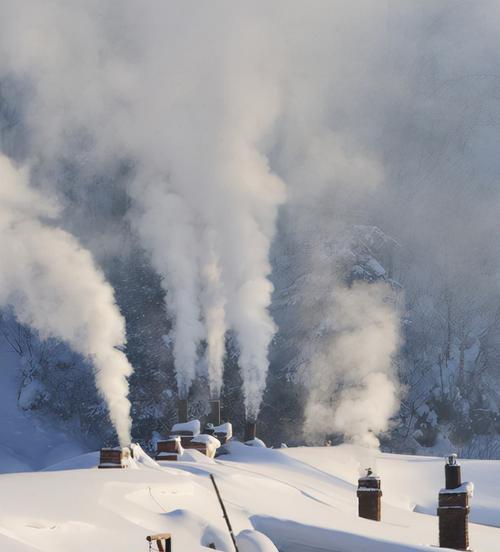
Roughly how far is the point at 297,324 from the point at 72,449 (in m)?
18.9

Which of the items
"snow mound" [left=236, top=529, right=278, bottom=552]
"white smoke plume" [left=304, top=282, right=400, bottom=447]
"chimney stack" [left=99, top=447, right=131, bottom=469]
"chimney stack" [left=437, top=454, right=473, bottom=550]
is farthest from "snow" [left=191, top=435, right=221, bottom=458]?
"white smoke plume" [left=304, top=282, right=400, bottom=447]

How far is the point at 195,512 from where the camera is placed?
18.1 m

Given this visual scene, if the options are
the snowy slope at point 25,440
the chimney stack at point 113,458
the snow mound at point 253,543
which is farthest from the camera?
the snowy slope at point 25,440

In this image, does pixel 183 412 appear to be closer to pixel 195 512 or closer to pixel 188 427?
pixel 188 427

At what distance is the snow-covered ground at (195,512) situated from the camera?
14227 millimetres

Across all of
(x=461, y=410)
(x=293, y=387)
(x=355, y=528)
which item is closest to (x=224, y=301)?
(x=293, y=387)

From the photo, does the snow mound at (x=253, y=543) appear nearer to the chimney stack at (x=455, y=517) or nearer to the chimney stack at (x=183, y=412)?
the chimney stack at (x=455, y=517)

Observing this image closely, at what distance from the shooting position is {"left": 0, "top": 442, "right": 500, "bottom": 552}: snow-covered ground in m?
14.2

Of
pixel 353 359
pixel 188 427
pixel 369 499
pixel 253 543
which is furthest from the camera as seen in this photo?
pixel 353 359

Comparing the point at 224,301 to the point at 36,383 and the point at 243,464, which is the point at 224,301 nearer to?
the point at 36,383

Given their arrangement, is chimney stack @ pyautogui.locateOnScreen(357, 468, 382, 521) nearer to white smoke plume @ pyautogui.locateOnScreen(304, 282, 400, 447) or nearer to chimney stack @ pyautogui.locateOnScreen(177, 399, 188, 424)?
chimney stack @ pyautogui.locateOnScreen(177, 399, 188, 424)

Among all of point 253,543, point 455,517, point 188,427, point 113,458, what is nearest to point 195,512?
point 253,543

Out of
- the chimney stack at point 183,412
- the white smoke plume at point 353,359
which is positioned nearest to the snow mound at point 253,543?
the chimney stack at point 183,412

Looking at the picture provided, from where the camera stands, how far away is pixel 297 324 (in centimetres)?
7562
